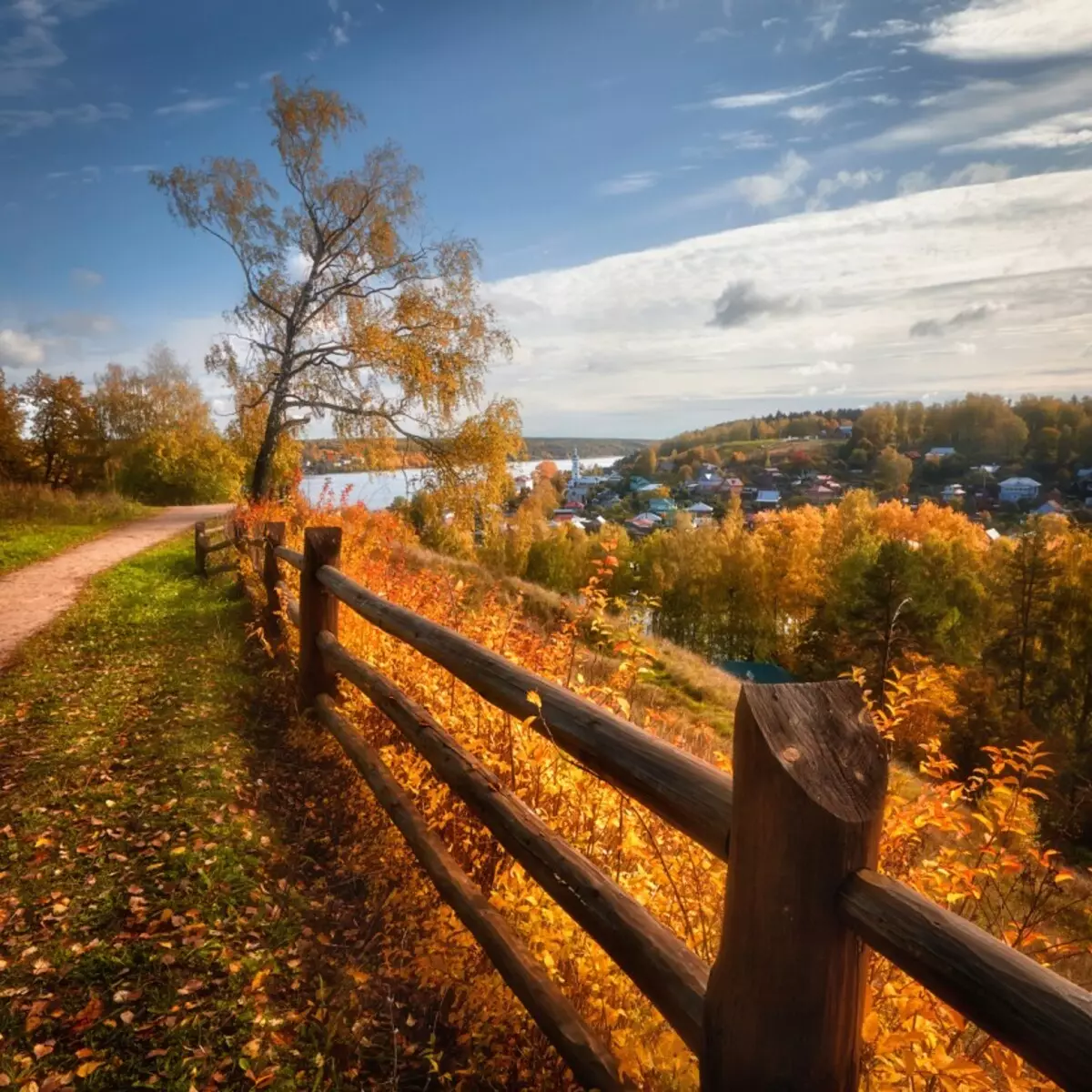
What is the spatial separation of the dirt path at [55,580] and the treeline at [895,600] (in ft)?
23.6

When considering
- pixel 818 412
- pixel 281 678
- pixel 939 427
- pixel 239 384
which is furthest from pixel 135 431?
pixel 818 412

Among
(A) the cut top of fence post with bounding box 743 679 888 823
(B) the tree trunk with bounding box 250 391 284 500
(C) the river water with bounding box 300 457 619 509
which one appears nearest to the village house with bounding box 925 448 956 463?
(C) the river water with bounding box 300 457 619 509

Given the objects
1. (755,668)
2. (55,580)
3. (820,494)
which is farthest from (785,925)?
(820,494)

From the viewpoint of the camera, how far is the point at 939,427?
95.4 m

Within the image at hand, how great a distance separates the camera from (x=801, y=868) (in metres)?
1.44

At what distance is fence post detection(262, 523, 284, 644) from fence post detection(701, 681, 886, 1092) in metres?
6.88

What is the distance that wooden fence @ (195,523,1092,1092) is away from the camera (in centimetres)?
121

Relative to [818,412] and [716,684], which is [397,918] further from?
[818,412]

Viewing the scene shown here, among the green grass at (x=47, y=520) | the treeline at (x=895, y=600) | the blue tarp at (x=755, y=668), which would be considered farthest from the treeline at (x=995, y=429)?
the green grass at (x=47, y=520)

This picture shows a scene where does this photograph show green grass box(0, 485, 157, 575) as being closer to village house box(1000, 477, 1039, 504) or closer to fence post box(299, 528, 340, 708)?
fence post box(299, 528, 340, 708)

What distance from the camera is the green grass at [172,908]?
267 cm

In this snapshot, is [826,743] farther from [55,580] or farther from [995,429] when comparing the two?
[995,429]

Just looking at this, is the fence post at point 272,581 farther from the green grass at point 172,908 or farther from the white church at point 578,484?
the white church at point 578,484

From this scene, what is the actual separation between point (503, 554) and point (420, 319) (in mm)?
32201
